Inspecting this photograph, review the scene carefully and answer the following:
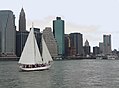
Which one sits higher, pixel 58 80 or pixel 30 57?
pixel 30 57

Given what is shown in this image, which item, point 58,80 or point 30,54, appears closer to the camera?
point 58,80

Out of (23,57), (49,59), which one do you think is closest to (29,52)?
(23,57)

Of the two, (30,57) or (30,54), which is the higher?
(30,54)

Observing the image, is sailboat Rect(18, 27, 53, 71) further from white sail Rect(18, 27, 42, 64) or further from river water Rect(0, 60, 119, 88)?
river water Rect(0, 60, 119, 88)

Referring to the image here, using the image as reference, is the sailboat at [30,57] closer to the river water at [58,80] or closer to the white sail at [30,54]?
the white sail at [30,54]

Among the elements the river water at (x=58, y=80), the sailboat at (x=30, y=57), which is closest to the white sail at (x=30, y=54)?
the sailboat at (x=30, y=57)

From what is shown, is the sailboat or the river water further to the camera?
the sailboat

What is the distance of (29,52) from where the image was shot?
4208 inches

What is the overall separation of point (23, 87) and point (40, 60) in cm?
4830

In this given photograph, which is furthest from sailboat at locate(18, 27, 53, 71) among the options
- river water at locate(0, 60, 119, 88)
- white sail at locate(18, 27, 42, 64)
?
river water at locate(0, 60, 119, 88)

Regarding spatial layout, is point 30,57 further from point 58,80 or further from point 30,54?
point 58,80

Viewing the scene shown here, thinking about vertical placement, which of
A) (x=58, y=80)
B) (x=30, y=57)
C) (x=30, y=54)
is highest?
(x=30, y=54)

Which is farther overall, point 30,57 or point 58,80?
point 30,57

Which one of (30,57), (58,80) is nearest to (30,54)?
(30,57)
